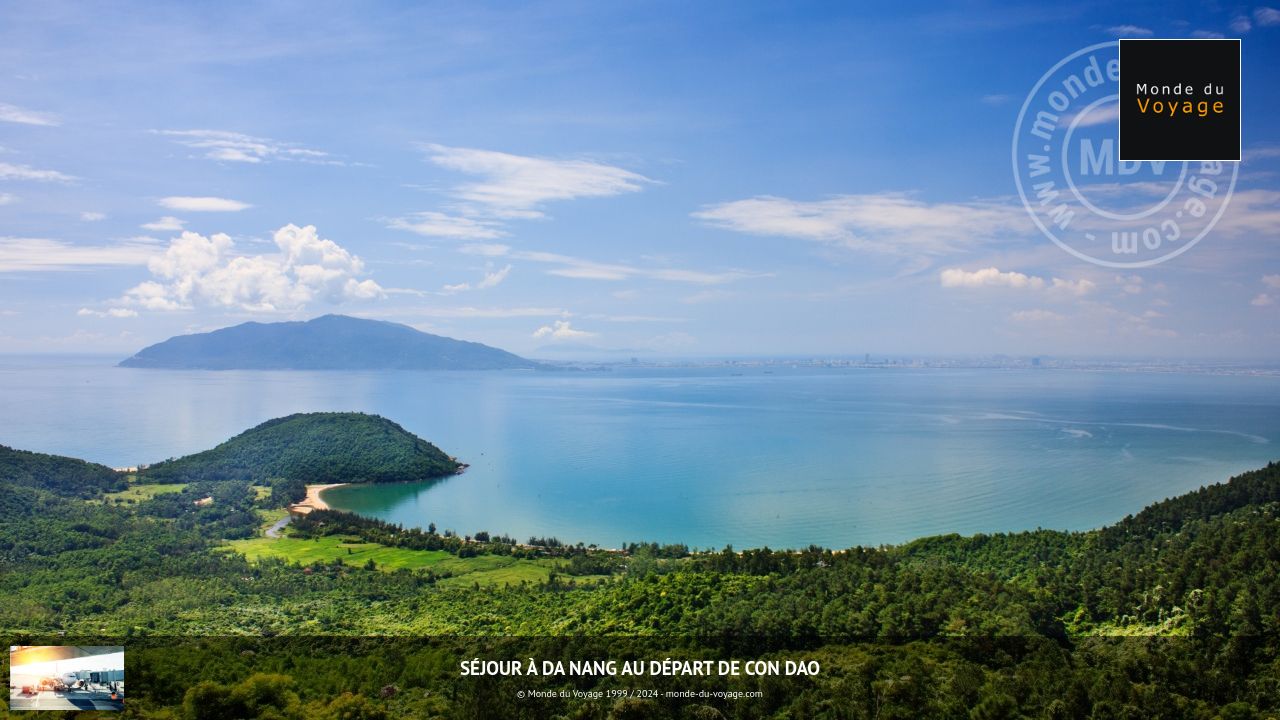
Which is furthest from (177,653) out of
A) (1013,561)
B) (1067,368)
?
(1067,368)

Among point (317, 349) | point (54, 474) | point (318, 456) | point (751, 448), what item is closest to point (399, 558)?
point (54, 474)

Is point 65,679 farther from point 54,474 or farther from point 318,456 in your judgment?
point 318,456

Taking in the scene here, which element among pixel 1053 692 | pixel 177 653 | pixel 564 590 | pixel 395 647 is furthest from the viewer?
pixel 564 590

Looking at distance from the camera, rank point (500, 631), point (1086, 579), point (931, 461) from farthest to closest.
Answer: point (931, 461) → point (500, 631) → point (1086, 579)

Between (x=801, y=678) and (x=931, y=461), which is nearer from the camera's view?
(x=801, y=678)

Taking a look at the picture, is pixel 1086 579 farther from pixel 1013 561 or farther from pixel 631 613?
pixel 631 613

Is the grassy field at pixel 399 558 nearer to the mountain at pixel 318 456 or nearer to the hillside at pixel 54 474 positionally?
the hillside at pixel 54 474
